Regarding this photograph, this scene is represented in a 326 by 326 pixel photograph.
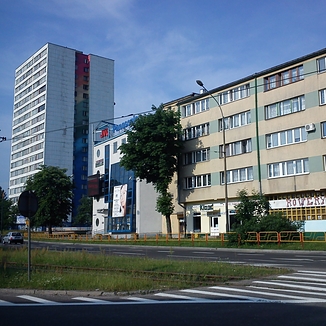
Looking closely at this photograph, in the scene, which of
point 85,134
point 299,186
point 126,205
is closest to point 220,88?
point 299,186

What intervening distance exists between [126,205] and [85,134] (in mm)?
46090

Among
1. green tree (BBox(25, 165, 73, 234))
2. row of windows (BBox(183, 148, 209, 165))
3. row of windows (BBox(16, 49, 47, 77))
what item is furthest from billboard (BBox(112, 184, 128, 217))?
row of windows (BBox(16, 49, 47, 77))

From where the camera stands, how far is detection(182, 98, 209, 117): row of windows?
4659 centimetres

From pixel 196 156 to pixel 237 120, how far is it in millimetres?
6800

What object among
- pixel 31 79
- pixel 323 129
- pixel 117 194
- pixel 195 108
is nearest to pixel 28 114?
pixel 31 79

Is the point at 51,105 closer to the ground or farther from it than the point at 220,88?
farther from it

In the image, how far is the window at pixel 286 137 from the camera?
36.4 m

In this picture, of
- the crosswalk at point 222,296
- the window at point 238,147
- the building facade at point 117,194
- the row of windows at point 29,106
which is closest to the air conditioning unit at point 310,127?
the window at point 238,147

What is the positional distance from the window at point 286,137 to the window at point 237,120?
10.5 feet

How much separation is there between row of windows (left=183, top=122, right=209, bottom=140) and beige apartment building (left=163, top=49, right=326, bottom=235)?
106mm

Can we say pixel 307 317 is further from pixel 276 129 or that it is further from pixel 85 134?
pixel 85 134

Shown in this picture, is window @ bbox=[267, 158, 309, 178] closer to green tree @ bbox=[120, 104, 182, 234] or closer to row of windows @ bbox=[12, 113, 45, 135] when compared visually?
green tree @ bbox=[120, 104, 182, 234]

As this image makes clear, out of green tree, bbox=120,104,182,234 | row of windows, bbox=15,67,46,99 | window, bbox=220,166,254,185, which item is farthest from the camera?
row of windows, bbox=15,67,46,99

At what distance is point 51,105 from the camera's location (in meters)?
98.4
